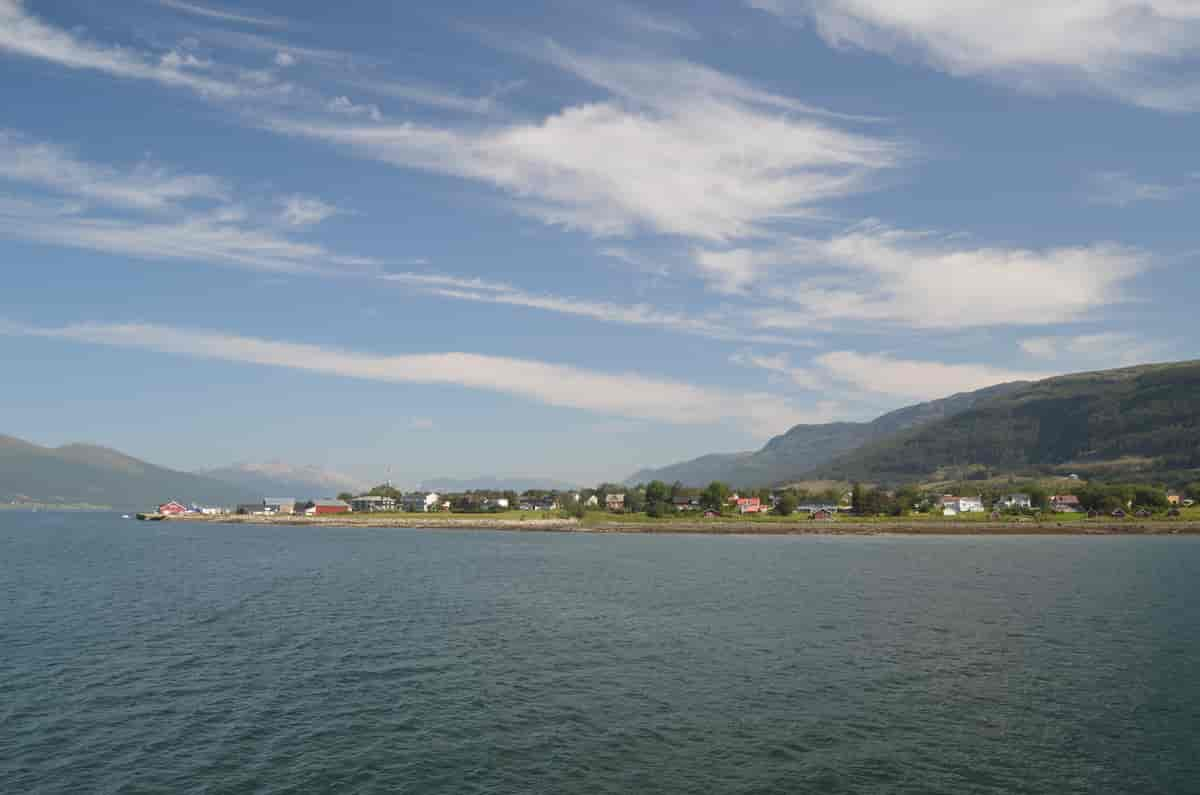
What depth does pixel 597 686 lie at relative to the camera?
122ft

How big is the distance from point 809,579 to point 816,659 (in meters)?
42.2

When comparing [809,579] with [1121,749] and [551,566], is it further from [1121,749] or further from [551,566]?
[1121,749]

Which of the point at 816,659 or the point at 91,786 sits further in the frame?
the point at 816,659

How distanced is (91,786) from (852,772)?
2482cm

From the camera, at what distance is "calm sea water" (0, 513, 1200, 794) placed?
2616cm

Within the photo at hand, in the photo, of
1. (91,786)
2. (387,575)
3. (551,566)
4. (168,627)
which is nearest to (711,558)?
(551,566)

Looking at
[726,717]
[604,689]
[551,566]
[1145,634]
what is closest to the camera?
[726,717]

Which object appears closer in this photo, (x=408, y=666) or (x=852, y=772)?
(x=852, y=772)

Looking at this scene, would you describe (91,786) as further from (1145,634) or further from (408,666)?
(1145,634)

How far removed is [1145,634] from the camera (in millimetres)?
50469

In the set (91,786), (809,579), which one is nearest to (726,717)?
(91,786)

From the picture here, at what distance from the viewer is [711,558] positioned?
114 m

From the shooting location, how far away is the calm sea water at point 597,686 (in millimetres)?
26156

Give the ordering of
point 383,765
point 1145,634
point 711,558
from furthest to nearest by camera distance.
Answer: point 711,558
point 1145,634
point 383,765
